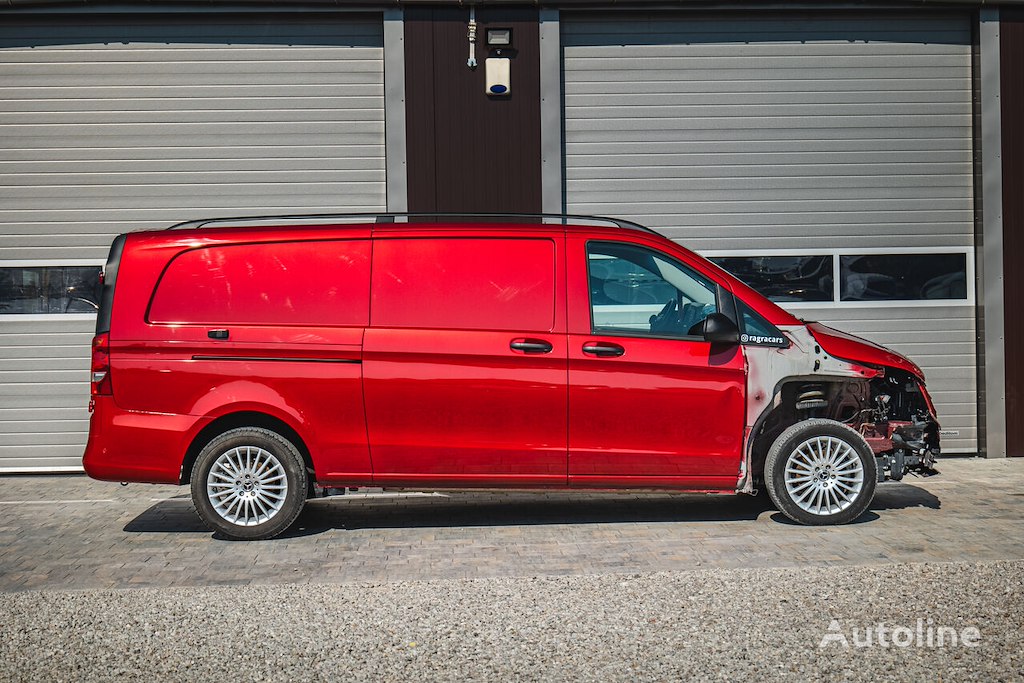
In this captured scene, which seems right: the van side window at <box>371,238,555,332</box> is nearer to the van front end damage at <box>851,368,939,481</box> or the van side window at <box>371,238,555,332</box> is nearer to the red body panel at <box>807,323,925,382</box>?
the red body panel at <box>807,323,925,382</box>

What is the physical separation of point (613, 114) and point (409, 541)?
527cm

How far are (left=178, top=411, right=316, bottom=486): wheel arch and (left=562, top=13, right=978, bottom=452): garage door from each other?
4.31m

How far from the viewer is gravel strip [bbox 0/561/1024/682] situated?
4145 mm

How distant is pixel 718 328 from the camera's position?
6594mm

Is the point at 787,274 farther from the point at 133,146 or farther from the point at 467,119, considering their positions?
the point at 133,146

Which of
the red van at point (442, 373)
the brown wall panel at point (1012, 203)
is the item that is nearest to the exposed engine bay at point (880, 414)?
the red van at point (442, 373)

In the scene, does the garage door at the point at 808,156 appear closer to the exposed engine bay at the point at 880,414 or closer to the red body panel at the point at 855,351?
the exposed engine bay at the point at 880,414

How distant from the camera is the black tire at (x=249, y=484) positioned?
6766 millimetres

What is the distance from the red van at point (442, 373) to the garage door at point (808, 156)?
3.48 m

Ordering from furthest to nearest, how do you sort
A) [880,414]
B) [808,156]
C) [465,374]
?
[808,156]
[880,414]
[465,374]

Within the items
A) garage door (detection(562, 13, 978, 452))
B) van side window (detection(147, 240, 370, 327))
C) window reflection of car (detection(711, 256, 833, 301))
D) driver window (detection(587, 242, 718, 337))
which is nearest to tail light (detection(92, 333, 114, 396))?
van side window (detection(147, 240, 370, 327))

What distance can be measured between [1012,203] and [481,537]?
6635mm

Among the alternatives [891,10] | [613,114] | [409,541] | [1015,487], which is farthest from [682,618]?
[891,10]

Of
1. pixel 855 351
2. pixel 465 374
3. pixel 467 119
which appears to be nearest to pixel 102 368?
pixel 465 374
